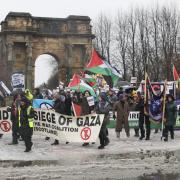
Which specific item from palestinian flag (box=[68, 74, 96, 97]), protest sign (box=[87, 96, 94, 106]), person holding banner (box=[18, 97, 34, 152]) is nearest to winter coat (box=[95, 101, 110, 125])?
protest sign (box=[87, 96, 94, 106])

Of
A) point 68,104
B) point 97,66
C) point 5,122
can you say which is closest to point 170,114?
point 68,104

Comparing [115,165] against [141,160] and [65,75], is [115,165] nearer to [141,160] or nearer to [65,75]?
[141,160]

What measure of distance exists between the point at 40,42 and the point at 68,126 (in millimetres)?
45314

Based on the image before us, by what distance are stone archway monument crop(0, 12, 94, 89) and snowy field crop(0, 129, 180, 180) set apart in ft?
137

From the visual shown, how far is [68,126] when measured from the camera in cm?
1748

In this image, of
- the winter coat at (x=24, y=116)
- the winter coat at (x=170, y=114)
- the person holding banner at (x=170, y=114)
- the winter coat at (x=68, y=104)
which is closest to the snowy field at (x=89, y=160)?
the person holding banner at (x=170, y=114)

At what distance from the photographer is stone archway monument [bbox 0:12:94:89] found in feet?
197

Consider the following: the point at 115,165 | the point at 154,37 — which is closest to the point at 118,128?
the point at 115,165

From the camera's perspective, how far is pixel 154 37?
5797 centimetres

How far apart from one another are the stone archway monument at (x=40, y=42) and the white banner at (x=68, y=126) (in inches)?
1636

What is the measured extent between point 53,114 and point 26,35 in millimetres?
44276

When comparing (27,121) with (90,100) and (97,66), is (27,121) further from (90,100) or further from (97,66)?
(97,66)

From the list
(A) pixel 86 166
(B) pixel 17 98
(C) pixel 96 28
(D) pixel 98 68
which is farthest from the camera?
(C) pixel 96 28

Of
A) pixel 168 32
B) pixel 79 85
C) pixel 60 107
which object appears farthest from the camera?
pixel 168 32
